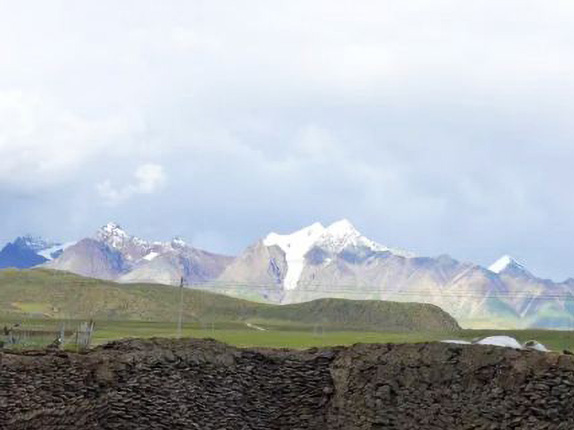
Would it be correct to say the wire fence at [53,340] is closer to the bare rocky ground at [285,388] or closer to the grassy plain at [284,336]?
the bare rocky ground at [285,388]

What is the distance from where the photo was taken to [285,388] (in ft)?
112

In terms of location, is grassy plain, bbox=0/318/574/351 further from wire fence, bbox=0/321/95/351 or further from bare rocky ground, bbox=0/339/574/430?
bare rocky ground, bbox=0/339/574/430

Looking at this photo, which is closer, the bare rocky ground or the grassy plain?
the bare rocky ground

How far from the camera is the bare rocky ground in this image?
29.0 m

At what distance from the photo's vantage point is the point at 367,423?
32.0 meters

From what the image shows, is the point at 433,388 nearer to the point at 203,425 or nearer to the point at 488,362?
the point at 488,362

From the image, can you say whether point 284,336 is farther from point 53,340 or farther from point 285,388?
point 285,388

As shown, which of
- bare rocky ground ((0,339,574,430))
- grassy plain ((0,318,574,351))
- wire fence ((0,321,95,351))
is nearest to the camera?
bare rocky ground ((0,339,574,430))

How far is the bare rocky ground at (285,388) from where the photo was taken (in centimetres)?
2900

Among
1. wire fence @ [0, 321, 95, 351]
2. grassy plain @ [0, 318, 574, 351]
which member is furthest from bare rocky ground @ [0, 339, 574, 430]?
grassy plain @ [0, 318, 574, 351]

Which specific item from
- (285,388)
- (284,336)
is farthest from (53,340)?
(284,336)

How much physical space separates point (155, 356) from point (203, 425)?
3.20 metres

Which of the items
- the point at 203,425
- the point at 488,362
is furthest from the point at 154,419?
the point at 488,362

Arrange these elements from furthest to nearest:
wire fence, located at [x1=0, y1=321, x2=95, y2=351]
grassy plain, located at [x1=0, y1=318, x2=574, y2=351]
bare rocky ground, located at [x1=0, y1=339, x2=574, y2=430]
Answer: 1. grassy plain, located at [x1=0, y1=318, x2=574, y2=351]
2. wire fence, located at [x1=0, y1=321, x2=95, y2=351]
3. bare rocky ground, located at [x1=0, y1=339, x2=574, y2=430]
